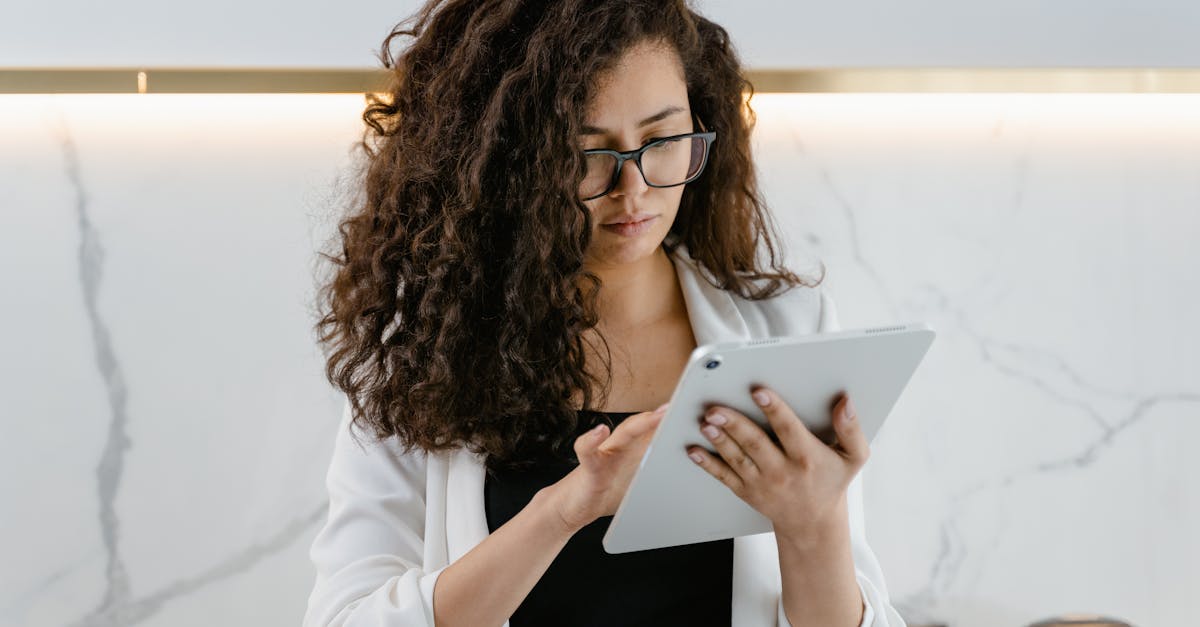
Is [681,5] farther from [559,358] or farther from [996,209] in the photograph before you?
[996,209]

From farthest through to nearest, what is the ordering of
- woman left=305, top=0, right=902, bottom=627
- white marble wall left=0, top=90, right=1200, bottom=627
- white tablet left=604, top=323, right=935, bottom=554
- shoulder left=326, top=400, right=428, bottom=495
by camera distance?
white marble wall left=0, top=90, right=1200, bottom=627 < shoulder left=326, top=400, right=428, bottom=495 < woman left=305, top=0, right=902, bottom=627 < white tablet left=604, top=323, right=935, bottom=554

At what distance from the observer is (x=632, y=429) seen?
2.65 feet

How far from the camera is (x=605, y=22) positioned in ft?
3.24

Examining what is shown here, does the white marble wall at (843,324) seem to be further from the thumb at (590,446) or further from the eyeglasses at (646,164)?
the thumb at (590,446)

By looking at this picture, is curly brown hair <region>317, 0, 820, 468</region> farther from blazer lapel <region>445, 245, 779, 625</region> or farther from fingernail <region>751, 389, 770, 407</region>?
fingernail <region>751, 389, 770, 407</region>

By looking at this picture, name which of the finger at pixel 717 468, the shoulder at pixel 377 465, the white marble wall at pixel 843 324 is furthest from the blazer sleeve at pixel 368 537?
the white marble wall at pixel 843 324

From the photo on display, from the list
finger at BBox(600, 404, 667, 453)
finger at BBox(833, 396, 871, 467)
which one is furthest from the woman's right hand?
finger at BBox(833, 396, 871, 467)

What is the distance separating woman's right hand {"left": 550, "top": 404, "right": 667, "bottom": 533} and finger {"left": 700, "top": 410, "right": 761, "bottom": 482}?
3 centimetres

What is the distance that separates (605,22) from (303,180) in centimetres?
58

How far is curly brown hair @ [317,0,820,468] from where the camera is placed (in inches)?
38.9

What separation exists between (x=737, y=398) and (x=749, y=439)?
0.04 meters

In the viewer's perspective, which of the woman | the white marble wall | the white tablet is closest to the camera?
the white tablet

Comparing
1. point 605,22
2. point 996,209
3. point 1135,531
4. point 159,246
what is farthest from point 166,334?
point 1135,531

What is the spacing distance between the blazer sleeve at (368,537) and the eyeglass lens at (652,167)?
0.31m
